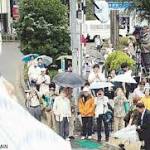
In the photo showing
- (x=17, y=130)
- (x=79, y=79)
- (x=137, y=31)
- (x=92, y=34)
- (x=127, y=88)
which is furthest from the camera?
(x=92, y=34)

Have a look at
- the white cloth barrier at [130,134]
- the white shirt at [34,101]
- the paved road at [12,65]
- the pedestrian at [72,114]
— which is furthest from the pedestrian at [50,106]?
the paved road at [12,65]

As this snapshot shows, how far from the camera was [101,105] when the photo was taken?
13.4 m

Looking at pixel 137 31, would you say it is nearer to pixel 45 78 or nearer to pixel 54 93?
pixel 45 78

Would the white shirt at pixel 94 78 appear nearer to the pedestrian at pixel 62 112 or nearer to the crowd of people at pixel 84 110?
the crowd of people at pixel 84 110

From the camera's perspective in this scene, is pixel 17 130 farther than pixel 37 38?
No

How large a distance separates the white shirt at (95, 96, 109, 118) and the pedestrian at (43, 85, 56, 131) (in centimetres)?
99

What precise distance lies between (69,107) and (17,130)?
477 inches

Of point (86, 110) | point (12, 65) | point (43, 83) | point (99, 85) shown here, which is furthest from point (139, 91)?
point (12, 65)

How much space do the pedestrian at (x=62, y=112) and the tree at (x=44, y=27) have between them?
1243cm

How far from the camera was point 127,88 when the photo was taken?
16672 mm

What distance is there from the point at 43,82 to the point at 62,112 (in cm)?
372

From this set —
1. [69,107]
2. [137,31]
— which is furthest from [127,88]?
[137,31]

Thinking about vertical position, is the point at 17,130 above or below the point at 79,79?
above

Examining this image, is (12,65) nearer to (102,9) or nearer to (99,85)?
(102,9)
